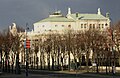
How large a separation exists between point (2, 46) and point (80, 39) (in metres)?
24.1

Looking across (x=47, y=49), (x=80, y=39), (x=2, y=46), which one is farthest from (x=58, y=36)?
(x=2, y=46)

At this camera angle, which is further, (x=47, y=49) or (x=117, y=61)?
(x=47, y=49)

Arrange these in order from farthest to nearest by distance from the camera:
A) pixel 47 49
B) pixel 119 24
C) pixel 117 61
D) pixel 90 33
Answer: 1. pixel 47 49
2. pixel 117 61
3. pixel 90 33
4. pixel 119 24

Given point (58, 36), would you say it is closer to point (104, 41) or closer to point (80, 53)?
point (80, 53)

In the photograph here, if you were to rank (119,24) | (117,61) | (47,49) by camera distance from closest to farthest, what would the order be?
1. (119,24)
2. (117,61)
3. (47,49)

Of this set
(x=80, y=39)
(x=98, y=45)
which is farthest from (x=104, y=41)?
(x=80, y=39)

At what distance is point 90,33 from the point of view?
413ft

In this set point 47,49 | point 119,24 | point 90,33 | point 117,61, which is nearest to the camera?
point 119,24

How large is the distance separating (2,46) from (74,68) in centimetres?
2256

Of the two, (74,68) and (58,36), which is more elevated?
(58,36)

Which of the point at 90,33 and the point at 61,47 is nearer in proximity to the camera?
the point at 90,33

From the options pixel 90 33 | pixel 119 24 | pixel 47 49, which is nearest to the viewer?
pixel 119 24

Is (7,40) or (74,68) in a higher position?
(7,40)

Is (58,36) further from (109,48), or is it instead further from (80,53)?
(109,48)
